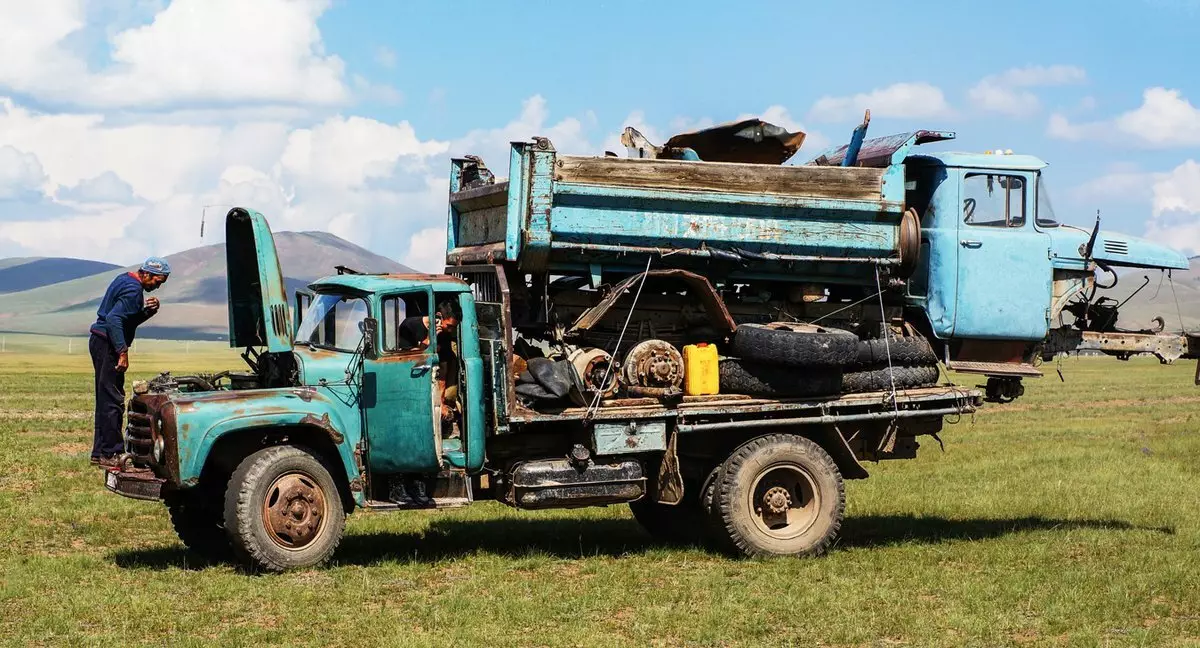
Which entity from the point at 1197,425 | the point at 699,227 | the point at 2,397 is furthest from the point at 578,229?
the point at 2,397

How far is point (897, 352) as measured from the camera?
44.1 ft

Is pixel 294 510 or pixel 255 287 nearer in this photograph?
pixel 294 510

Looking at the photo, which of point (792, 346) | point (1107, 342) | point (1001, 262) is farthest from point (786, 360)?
point (1107, 342)

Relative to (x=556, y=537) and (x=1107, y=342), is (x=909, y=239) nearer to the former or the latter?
(x=1107, y=342)

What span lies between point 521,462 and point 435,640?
3416mm

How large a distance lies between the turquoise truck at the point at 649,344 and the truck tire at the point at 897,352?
29mm

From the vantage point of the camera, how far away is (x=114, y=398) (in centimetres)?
1202

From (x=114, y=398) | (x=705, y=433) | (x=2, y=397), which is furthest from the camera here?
(x=2, y=397)

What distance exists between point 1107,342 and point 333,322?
7.86m

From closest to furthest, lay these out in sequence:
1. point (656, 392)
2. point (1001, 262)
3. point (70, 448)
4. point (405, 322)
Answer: point (405, 322)
point (656, 392)
point (1001, 262)
point (70, 448)

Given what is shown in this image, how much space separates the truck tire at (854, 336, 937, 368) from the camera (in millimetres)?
13281

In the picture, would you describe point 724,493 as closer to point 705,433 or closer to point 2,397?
point 705,433

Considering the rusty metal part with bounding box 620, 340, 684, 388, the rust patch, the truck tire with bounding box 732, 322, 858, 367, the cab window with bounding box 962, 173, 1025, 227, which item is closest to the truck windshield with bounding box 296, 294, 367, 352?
the rust patch

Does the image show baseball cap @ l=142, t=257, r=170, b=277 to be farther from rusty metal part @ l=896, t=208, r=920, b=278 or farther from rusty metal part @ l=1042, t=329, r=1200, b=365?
rusty metal part @ l=1042, t=329, r=1200, b=365
